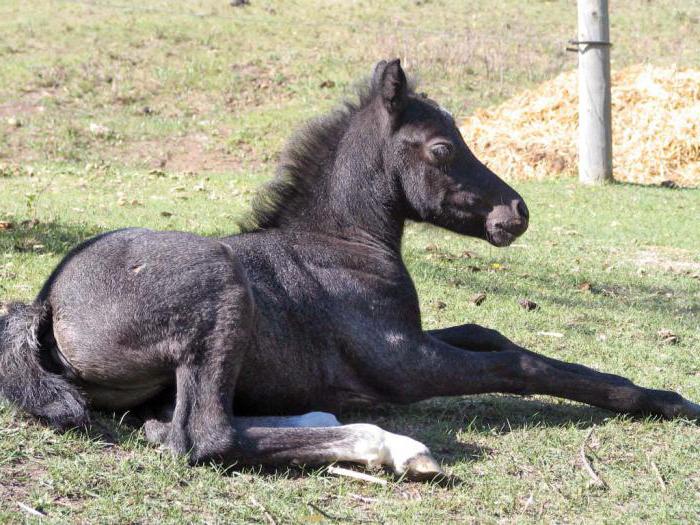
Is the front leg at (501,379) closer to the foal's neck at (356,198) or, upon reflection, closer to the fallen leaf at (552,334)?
the foal's neck at (356,198)

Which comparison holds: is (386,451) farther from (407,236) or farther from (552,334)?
(407,236)

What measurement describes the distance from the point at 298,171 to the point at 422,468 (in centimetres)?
214

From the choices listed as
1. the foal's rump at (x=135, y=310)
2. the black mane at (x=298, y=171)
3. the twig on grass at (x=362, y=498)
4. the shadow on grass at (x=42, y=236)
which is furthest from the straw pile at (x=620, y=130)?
the twig on grass at (x=362, y=498)

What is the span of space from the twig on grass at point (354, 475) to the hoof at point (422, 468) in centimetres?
14

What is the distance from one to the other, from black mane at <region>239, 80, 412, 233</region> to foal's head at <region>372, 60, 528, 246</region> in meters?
0.30

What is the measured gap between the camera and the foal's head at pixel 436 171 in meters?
5.50

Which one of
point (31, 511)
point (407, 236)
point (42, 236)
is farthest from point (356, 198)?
point (407, 236)

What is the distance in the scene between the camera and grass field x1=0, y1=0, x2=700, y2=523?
4.14 m

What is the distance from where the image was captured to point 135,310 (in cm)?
455

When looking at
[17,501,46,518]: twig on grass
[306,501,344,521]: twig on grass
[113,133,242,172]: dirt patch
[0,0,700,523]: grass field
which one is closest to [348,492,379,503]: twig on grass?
[0,0,700,523]: grass field

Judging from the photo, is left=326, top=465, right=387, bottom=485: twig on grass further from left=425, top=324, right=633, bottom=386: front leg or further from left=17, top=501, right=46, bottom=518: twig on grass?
left=425, top=324, right=633, bottom=386: front leg

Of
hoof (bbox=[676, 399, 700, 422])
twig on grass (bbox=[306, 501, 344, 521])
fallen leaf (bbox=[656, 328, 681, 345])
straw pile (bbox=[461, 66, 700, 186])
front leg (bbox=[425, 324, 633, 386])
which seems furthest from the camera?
straw pile (bbox=[461, 66, 700, 186])

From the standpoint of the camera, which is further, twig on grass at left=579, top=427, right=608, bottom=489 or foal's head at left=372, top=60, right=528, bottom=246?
foal's head at left=372, top=60, right=528, bottom=246

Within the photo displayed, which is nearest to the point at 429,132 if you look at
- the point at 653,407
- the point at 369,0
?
the point at 653,407
